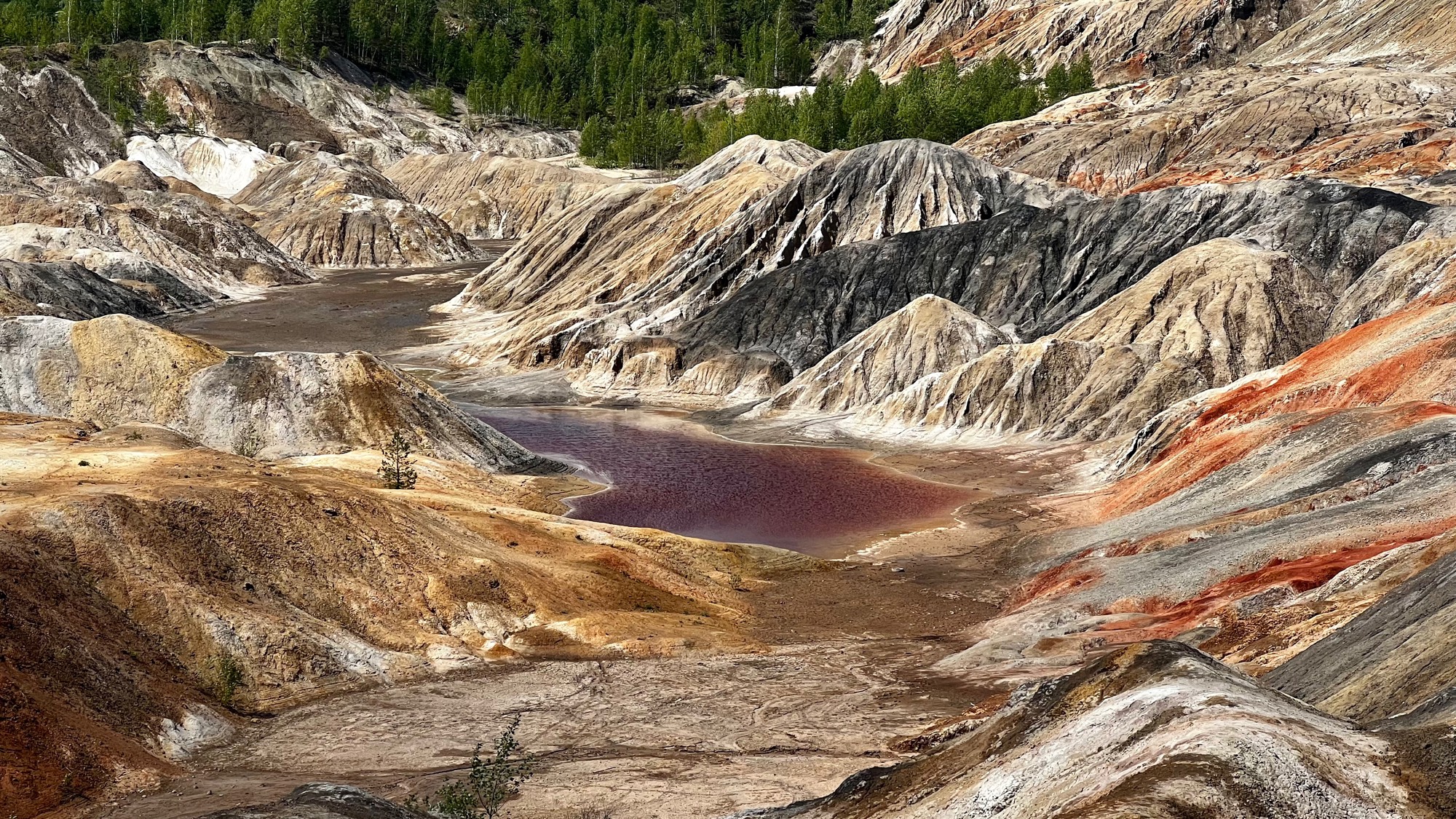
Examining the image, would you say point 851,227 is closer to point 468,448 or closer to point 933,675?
point 468,448

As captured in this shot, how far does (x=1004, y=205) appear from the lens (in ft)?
279

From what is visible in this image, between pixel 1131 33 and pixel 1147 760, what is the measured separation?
146 metres

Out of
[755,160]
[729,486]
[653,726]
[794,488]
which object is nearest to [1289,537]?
[653,726]

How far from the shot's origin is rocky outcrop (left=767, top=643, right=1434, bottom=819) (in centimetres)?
1220

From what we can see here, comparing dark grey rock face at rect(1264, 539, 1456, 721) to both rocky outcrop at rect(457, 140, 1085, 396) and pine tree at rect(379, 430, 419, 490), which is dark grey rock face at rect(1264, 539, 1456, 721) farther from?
rocky outcrop at rect(457, 140, 1085, 396)

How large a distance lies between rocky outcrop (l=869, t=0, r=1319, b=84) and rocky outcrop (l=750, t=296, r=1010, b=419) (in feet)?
284

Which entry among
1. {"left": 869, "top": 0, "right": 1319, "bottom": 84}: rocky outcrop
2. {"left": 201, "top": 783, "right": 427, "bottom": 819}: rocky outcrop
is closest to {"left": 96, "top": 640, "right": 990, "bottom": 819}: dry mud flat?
{"left": 201, "top": 783, "right": 427, "bottom": 819}: rocky outcrop

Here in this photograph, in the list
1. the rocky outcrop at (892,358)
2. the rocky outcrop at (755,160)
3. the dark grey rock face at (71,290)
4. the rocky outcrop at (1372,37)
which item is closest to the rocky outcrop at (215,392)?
the rocky outcrop at (892,358)

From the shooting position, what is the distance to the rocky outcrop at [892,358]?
64.9 m

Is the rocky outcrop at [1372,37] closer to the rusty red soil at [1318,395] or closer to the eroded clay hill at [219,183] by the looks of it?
the eroded clay hill at [219,183]

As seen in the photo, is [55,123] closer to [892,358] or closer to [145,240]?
[145,240]

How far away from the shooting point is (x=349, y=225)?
436 ft

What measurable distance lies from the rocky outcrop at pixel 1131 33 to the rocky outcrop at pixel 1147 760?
136789 millimetres

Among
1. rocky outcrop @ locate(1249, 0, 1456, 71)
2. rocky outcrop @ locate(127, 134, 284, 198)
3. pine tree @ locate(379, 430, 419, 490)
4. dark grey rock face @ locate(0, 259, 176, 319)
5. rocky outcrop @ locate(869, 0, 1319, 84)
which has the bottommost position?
pine tree @ locate(379, 430, 419, 490)
